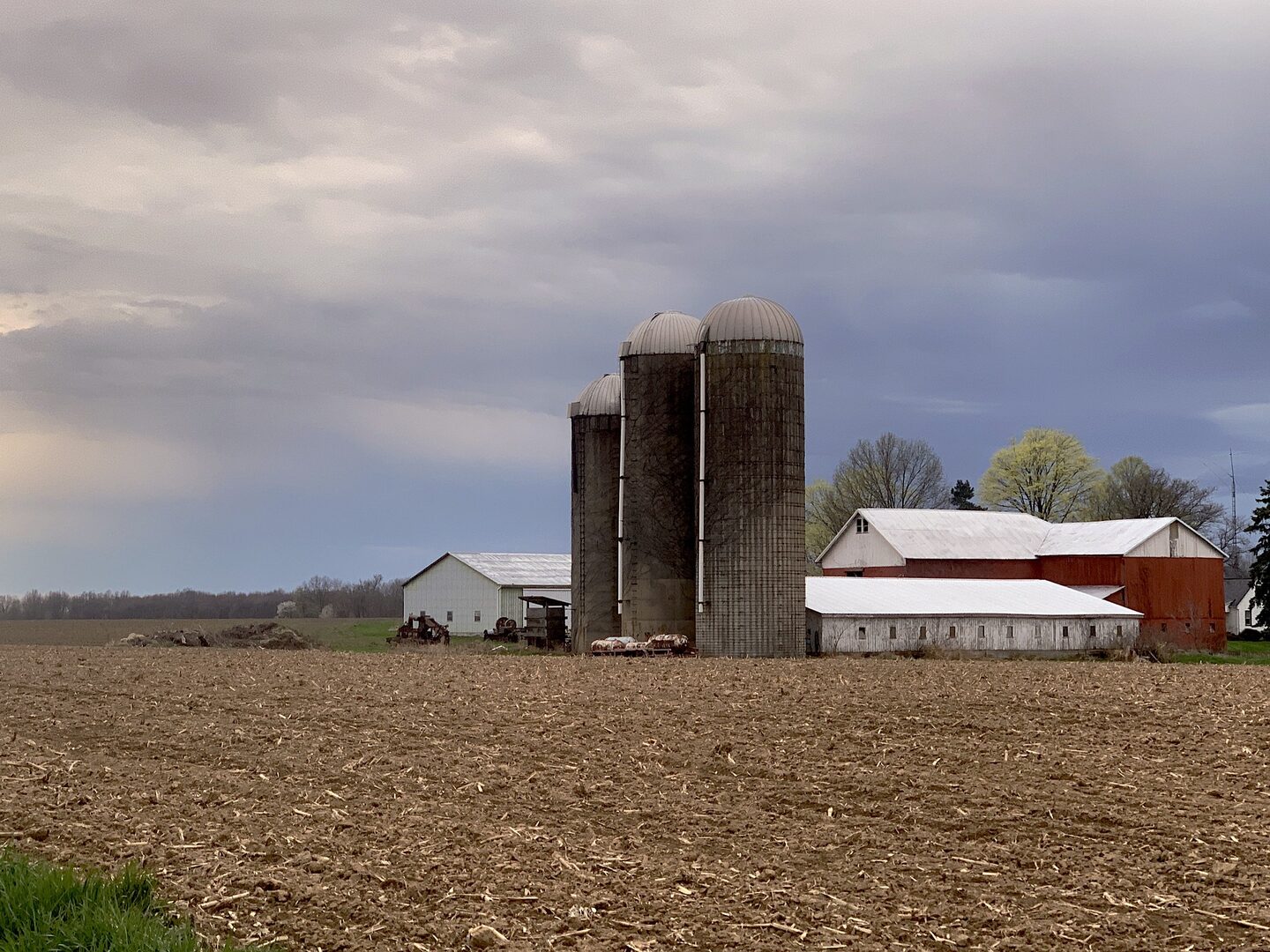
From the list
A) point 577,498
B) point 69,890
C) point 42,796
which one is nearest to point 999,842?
point 69,890

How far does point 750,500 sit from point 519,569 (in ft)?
101

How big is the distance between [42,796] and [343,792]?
9.20 ft

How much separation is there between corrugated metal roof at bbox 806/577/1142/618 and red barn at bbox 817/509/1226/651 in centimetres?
541

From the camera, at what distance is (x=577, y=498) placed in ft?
129

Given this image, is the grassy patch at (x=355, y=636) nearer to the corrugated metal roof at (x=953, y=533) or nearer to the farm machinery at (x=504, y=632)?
the farm machinery at (x=504, y=632)

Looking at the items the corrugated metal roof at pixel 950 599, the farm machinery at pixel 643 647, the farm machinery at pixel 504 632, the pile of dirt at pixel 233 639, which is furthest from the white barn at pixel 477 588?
the farm machinery at pixel 643 647

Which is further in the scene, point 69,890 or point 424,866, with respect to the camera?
point 424,866

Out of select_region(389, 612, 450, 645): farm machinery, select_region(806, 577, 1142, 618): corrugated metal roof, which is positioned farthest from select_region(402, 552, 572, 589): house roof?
select_region(806, 577, 1142, 618): corrugated metal roof

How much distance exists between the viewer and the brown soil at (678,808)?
8.85 metres

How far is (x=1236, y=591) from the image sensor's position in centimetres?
8275

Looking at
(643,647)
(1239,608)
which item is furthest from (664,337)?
(1239,608)

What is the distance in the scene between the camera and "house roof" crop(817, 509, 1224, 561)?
50.9 metres

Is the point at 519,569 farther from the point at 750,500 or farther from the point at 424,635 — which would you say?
the point at 750,500

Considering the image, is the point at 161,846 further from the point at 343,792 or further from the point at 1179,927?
the point at 1179,927
